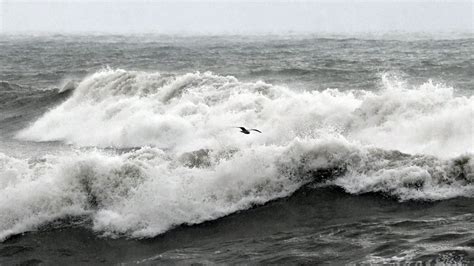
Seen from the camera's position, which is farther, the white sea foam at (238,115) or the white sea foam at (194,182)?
the white sea foam at (238,115)

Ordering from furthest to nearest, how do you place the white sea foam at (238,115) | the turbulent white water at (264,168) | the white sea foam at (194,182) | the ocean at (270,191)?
the white sea foam at (238,115) → the turbulent white water at (264,168) → the white sea foam at (194,182) → the ocean at (270,191)

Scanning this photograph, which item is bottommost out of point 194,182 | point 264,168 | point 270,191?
point 270,191

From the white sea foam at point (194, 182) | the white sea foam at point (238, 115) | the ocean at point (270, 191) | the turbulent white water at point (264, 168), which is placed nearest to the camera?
the ocean at point (270, 191)

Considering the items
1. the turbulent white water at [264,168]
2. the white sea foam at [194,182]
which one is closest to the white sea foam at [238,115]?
the turbulent white water at [264,168]

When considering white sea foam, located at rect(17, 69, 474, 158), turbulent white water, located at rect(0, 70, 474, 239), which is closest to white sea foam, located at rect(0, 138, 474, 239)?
turbulent white water, located at rect(0, 70, 474, 239)

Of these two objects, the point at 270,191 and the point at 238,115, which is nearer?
the point at 270,191

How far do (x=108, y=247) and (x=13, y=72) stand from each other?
30024 millimetres

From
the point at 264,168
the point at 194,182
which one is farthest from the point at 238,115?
the point at 194,182

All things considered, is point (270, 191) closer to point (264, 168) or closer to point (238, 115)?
point (264, 168)

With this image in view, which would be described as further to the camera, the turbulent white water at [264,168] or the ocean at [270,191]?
the turbulent white water at [264,168]

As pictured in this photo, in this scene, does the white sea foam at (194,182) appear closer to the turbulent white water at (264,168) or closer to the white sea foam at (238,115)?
the turbulent white water at (264,168)

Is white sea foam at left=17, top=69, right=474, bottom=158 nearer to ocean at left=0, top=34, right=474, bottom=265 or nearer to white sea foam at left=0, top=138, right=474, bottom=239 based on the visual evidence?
ocean at left=0, top=34, right=474, bottom=265

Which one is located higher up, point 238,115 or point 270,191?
point 238,115

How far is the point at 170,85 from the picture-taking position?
20094 mm
